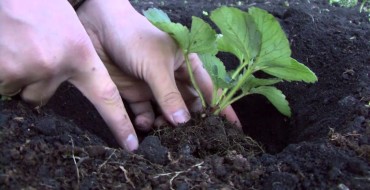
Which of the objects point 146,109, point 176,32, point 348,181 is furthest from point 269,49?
point 146,109

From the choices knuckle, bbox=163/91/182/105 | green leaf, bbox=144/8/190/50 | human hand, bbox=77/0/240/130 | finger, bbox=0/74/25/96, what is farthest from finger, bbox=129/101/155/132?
finger, bbox=0/74/25/96

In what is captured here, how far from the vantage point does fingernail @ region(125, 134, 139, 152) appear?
1335 millimetres

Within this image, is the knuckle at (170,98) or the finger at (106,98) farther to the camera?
the knuckle at (170,98)

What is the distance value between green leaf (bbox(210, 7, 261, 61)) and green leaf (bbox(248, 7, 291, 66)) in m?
0.01

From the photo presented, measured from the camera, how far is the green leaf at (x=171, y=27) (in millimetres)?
1307

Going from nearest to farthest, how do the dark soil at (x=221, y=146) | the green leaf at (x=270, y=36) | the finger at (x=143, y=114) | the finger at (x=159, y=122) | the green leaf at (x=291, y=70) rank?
the dark soil at (x=221, y=146), the green leaf at (x=270, y=36), the green leaf at (x=291, y=70), the finger at (x=159, y=122), the finger at (x=143, y=114)

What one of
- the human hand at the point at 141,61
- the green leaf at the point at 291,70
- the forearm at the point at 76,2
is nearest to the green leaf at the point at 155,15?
the human hand at the point at 141,61

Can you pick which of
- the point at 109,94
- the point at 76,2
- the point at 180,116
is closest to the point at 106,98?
the point at 109,94

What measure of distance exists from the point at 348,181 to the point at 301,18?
123cm

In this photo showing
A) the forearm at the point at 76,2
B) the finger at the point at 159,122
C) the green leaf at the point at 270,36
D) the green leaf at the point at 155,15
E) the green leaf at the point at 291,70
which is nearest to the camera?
the green leaf at the point at 270,36

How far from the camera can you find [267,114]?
184cm

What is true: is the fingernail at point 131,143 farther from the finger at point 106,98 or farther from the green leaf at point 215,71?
the green leaf at point 215,71

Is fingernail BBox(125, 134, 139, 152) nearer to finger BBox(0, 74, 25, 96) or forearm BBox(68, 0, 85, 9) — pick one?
finger BBox(0, 74, 25, 96)

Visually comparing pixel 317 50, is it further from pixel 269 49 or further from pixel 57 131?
pixel 57 131
